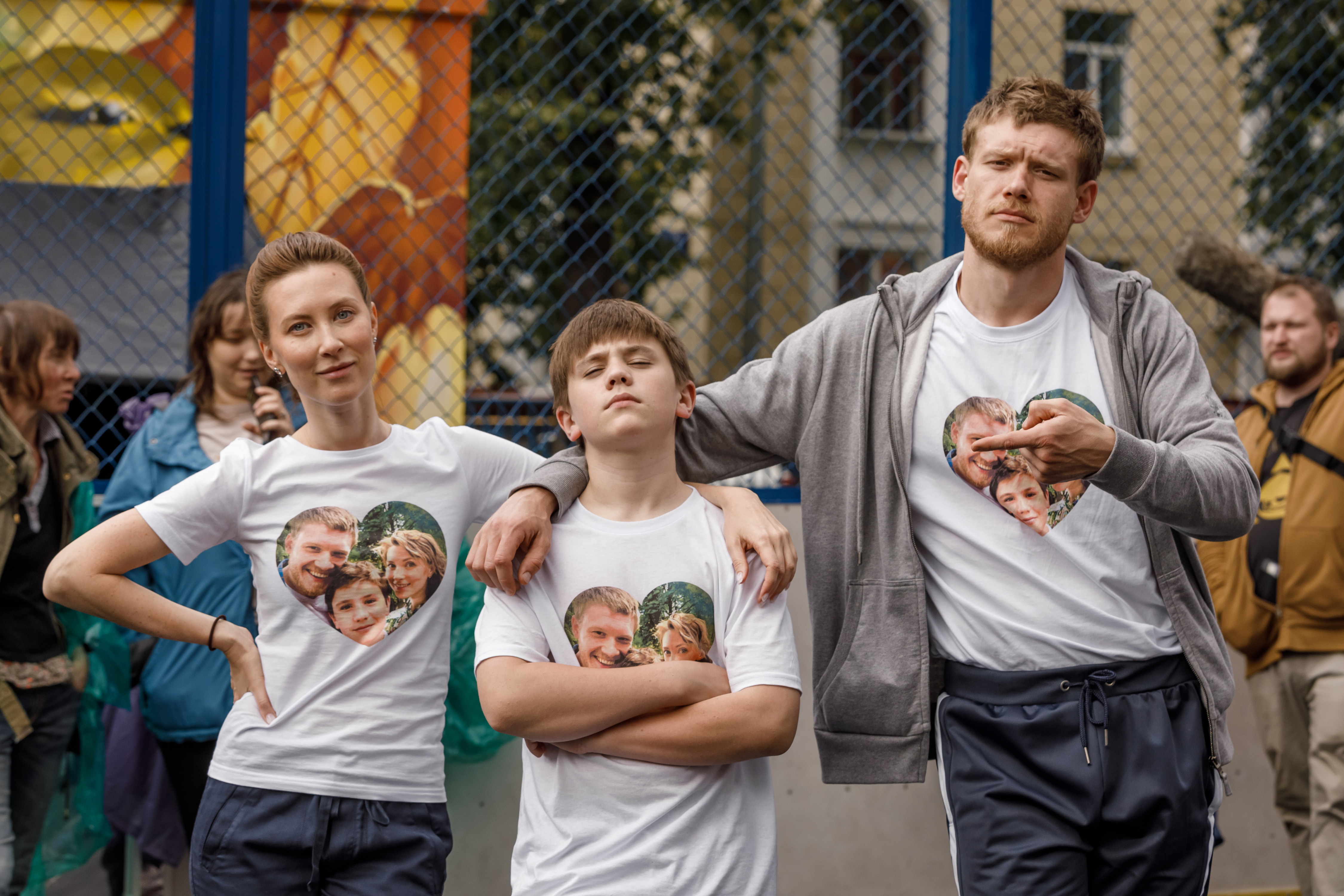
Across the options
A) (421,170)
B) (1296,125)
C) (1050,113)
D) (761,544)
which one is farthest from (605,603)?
(1296,125)

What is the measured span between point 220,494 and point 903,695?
1348mm

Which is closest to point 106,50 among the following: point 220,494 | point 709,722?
point 220,494

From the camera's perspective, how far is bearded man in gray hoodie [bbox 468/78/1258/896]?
204 centimetres

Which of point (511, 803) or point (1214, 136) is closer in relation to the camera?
point (511, 803)

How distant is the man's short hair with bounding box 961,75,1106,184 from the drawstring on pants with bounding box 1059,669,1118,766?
3.09 ft

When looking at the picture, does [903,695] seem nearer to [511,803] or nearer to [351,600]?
[351,600]

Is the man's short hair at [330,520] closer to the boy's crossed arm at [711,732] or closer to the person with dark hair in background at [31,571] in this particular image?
the boy's crossed arm at [711,732]

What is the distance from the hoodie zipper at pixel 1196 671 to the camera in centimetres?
208

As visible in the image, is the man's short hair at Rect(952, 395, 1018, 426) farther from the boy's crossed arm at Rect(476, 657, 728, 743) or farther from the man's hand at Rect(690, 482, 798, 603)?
the boy's crossed arm at Rect(476, 657, 728, 743)

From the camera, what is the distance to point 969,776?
2121 mm

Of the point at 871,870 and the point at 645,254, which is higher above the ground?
the point at 645,254

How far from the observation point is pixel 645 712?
1.88 meters

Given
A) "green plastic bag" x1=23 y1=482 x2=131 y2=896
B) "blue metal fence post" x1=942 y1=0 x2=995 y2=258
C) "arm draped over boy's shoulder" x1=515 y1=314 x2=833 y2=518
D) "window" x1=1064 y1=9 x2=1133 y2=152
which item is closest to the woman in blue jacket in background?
"green plastic bag" x1=23 y1=482 x2=131 y2=896

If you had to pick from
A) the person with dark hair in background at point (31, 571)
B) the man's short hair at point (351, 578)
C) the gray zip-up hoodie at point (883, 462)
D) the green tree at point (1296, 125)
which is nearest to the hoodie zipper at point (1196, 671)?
the gray zip-up hoodie at point (883, 462)
